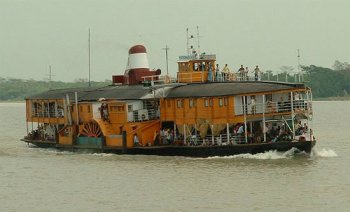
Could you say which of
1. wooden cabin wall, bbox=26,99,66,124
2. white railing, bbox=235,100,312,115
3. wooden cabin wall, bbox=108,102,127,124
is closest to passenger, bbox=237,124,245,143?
white railing, bbox=235,100,312,115

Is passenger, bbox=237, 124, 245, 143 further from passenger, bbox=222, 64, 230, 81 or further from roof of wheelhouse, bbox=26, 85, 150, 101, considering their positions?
passenger, bbox=222, 64, 230, 81

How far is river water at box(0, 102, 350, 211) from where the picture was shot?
2762 cm

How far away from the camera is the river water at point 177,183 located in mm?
27625

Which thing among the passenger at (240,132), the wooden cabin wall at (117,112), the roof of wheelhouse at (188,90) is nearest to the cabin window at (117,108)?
the wooden cabin wall at (117,112)

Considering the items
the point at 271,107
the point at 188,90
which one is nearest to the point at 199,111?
the point at 188,90

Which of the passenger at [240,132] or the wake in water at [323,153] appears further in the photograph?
the wake in water at [323,153]

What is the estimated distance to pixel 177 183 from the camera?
31922 millimetres

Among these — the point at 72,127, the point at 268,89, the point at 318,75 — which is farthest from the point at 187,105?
the point at 318,75

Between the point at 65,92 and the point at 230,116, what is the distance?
582 inches

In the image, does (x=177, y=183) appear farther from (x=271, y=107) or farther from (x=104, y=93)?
(x=104, y=93)

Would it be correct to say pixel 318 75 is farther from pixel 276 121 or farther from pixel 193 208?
pixel 193 208

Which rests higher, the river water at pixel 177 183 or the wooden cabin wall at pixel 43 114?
the wooden cabin wall at pixel 43 114

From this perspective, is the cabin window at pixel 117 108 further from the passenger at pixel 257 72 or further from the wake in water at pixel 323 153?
the wake in water at pixel 323 153

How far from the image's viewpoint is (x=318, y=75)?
14175 centimetres
